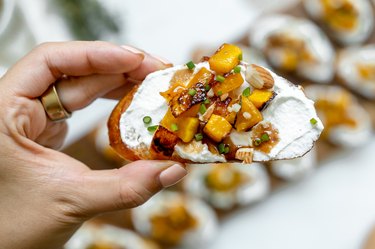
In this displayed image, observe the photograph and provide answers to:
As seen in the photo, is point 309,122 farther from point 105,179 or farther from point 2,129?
point 2,129

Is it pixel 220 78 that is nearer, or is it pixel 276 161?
pixel 220 78

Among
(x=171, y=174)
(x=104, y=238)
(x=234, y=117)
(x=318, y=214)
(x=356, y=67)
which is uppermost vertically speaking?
(x=234, y=117)

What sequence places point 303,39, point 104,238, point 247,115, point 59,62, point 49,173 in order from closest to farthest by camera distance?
point 247,115 < point 49,173 < point 59,62 < point 104,238 < point 303,39

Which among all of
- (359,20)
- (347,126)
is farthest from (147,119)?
(359,20)

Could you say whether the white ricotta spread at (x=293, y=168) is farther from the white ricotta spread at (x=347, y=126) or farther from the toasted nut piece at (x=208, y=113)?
the toasted nut piece at (x=208, y=113)

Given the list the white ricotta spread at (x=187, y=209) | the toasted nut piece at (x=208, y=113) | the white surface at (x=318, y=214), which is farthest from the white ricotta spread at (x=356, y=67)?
the toasted nut piece at (x=208, y=113)

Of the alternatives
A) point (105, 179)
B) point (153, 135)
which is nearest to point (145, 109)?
point (153, 135)

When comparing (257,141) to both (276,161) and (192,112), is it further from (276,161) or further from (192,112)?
(276,161)
